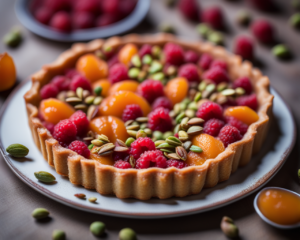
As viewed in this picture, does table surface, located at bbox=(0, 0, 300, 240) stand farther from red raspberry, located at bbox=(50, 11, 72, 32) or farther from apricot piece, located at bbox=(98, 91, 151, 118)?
red raspberry, located at bbox=(50, 11, 72, 32)

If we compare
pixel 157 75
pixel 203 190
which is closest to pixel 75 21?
pixel 157 75

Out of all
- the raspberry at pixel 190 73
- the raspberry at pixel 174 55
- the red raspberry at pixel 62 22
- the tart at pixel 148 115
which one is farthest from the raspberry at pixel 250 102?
the red raspberry at pixel 62 22

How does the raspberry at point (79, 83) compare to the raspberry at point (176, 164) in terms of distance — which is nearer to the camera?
the raspberry at point (176, 164)

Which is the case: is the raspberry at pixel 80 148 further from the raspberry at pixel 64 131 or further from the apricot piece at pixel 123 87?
the apricot piece at pixel 123 87

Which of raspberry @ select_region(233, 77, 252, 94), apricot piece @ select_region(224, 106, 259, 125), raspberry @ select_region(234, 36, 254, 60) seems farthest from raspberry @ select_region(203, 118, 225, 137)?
raspberry @ select_region(234, 36, 254, 60)

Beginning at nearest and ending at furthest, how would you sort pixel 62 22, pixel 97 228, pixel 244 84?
pixel 97 228 < pixel 244 84 < pixel 62 22

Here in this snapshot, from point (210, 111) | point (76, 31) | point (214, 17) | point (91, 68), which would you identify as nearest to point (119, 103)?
point (91, 68)

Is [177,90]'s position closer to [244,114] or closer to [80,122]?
[244,114]
